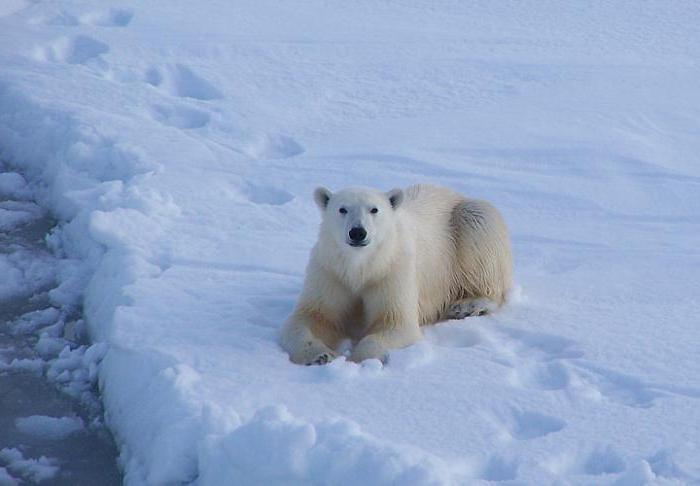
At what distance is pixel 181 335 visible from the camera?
4797 millimetres

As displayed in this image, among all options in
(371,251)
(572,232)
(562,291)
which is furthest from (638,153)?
(371,251)

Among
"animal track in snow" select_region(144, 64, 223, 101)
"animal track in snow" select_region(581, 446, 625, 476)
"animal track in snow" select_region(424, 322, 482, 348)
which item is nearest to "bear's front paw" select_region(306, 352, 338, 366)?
"animal track in snow" select_region(424, 322, 482, 348)

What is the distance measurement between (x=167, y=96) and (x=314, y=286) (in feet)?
12.2

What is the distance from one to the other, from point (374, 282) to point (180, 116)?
11.4 feet

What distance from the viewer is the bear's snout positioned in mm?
4695

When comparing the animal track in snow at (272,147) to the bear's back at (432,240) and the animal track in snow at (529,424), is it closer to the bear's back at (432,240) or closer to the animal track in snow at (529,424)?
the bear's back at (432,240)

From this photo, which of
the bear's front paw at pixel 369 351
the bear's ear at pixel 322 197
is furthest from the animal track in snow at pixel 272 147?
the bear's front paw at pixel 369 351

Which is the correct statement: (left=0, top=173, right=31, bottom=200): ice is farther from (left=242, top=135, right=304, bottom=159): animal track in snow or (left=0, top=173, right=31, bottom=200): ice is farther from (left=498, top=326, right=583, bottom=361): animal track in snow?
(left=498, top=326, right=583, bottom=361): animal track in snow

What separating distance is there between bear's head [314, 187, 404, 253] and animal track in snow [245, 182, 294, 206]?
5.79 ft

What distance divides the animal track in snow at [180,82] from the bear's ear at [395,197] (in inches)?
140

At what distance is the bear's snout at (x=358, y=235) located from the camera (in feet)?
15.4

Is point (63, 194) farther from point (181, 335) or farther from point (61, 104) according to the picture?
point (181, 335)

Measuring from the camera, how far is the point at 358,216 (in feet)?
15.6

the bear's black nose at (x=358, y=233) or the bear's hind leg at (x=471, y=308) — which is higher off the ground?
the bear's black nose at (x=358, y=233)
